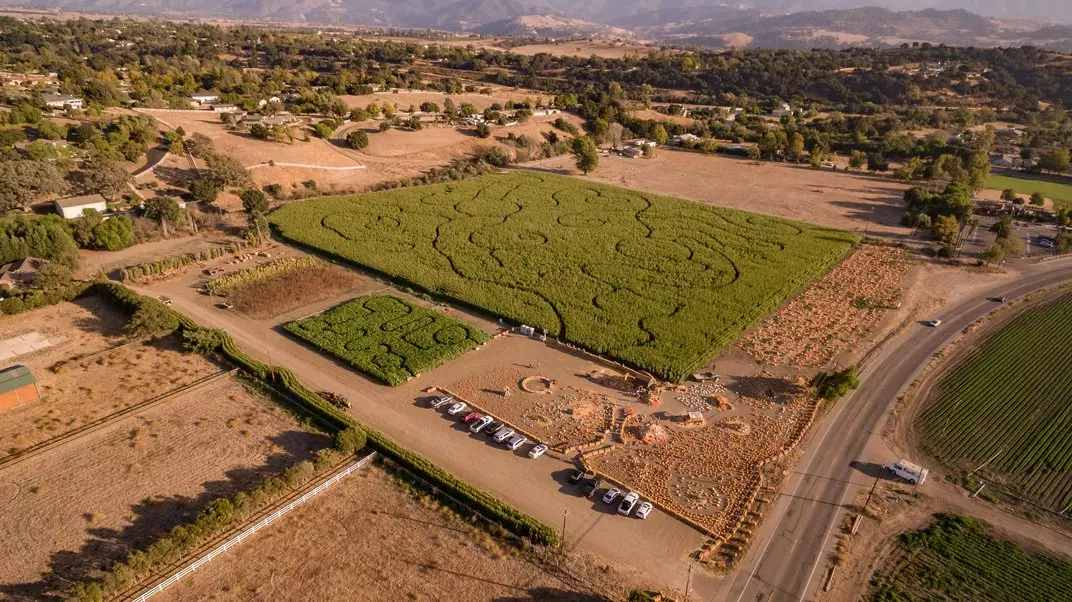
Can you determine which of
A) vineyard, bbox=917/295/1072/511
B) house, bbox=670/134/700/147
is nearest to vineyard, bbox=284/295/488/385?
vineyard, bbox=917/295/1072/511

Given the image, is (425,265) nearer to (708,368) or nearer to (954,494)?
(708,368)

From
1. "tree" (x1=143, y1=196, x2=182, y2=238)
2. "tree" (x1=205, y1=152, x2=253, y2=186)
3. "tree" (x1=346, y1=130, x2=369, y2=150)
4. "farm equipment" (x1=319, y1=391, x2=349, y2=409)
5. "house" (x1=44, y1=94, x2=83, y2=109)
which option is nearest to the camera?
"farm equipment" (x1=319, y1=391, x2=349, y2=409)

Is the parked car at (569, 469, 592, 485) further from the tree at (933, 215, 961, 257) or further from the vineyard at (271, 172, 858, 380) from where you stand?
the tree at (933, 215, 961, 257)

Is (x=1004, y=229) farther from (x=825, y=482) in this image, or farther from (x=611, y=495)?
(x=611, y=495)

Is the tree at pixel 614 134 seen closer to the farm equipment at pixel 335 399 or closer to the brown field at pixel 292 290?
the brown field at pixel 292 290

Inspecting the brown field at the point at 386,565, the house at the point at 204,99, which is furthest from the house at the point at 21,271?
the house at the point at 204,99

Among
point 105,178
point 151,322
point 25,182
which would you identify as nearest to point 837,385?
point 151,322

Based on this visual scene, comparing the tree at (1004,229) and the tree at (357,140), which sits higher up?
the tree at (357,140)
